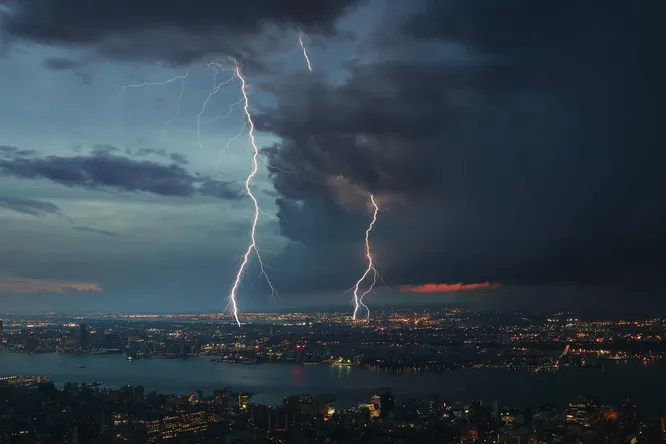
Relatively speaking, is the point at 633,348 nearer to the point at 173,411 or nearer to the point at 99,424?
the point at 173,411

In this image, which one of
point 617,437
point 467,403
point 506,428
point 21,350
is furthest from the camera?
point 21,350

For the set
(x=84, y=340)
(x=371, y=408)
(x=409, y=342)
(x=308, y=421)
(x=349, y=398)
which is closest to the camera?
(x=308, y=421)

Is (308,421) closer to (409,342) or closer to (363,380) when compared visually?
(363,380)

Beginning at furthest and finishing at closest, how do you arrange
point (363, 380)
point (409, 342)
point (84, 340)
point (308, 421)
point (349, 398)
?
point (84, 340)
point (409, 342)
point (363, 380)
point (349, 398)
point (308, 421)

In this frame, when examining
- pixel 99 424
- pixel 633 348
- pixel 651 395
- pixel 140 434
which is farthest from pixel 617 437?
pixel 633 348

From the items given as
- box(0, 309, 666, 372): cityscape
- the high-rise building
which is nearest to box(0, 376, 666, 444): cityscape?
box(0, 309, 666, 372): cityscape

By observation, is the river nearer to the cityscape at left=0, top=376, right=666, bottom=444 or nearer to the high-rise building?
the cityscape at left=0, top=376, right=666, bottom=444

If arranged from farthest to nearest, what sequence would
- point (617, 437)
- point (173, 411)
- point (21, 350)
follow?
1. point (21, 350)
2. point (173, 411)
3. point (617, 437)

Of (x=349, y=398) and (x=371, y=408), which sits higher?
(x=371, y=408)

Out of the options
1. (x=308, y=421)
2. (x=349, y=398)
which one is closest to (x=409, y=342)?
(x=349, y=398)

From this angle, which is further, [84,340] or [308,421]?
[84,340]
